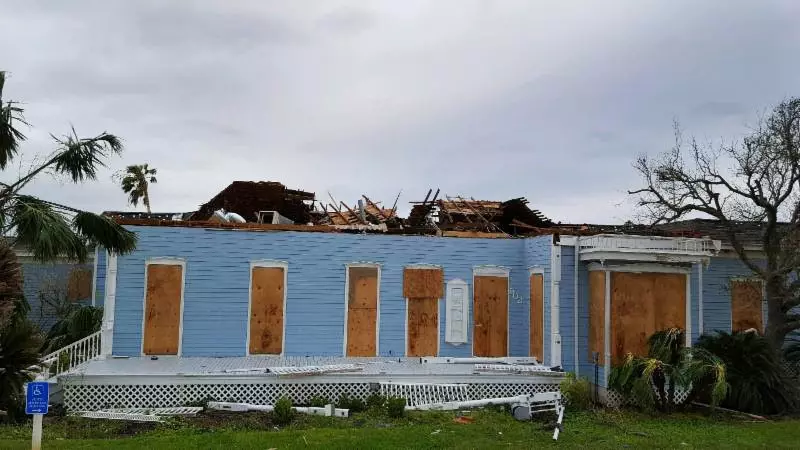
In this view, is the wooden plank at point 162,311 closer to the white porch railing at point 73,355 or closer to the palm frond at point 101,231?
the white porch railing at point 73,355

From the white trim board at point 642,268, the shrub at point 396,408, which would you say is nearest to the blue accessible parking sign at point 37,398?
the shrub at point 396,408

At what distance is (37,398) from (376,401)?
21.2 feet

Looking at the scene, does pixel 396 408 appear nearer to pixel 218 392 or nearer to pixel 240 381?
pixel 240 381

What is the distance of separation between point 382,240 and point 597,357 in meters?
5.63

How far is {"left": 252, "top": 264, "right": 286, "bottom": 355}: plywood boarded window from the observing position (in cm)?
1515

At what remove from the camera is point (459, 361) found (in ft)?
50.3

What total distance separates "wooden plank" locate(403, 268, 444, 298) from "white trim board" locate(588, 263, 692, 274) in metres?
3.67

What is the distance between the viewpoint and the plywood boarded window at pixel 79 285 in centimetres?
1795

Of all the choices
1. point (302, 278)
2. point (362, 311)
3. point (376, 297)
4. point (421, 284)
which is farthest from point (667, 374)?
point (302, 278)

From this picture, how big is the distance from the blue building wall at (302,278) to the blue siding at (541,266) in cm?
4

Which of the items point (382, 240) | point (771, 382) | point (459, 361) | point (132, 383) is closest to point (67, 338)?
point (132, 383)

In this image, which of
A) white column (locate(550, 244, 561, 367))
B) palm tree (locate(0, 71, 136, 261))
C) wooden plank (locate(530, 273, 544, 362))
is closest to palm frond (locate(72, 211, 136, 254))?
palm tree (locate(0, 71, 136, 261))

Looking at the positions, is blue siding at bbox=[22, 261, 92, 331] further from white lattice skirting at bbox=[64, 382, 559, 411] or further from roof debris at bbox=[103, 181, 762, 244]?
white lattice skirting at bbox=[64, 382, 559, 411]

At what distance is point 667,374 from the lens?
13102mm
